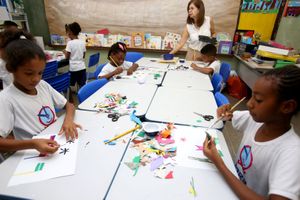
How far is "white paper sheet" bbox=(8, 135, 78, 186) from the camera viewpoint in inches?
31.9

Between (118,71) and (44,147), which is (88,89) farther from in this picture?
(44,147)

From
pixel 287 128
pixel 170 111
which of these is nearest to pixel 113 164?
pixel 170 111

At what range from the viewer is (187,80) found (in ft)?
7.15

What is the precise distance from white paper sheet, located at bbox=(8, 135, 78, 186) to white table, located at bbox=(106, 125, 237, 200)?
22cm

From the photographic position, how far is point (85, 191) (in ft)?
2.50

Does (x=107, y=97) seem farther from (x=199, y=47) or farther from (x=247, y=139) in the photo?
(x=199, y=47)

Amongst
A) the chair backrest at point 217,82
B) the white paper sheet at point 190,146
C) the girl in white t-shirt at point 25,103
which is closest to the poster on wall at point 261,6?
the chair backrest at point 217,82

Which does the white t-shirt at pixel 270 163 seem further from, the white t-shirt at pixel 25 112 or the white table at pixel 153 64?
the white table at pixel 153 64

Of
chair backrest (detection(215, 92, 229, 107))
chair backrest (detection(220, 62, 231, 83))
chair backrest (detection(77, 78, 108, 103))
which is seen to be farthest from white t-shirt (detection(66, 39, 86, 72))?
chair backrest (detection(215, 92, 229, 107))

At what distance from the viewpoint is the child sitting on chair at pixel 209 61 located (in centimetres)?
250

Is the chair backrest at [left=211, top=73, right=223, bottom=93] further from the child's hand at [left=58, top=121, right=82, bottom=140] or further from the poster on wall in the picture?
the poster on wall

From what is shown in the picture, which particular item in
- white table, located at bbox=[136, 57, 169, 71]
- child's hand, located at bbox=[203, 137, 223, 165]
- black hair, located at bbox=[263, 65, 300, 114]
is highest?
black hair, located at bbox=[263, 65, 300, 114]

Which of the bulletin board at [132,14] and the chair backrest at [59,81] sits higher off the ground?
the bulletin board at [132,14]

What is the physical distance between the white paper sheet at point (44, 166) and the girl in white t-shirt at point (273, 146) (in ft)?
2.09
